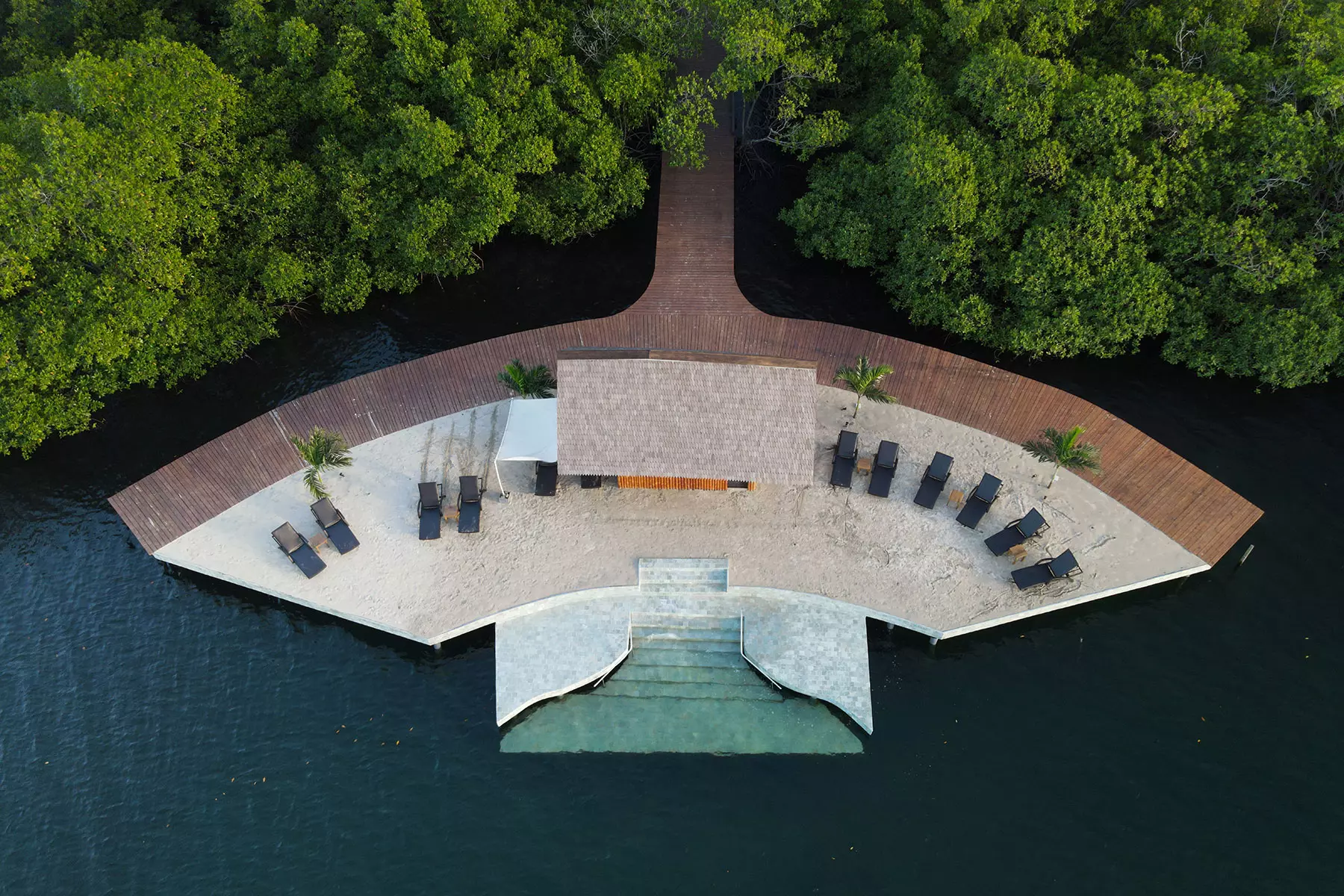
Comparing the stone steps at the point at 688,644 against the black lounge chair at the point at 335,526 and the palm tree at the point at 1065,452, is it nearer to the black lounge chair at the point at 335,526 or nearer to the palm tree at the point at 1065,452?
the black lounge chair at the point at 335,526

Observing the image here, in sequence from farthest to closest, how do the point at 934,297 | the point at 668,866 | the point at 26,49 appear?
the point at 26,49 < the point at 934,297 < the point at 668,866

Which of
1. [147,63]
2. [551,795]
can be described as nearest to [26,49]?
[147,63]

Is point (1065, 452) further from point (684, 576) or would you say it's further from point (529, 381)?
point (529, 381)

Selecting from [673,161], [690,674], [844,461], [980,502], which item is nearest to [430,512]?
[690,674]

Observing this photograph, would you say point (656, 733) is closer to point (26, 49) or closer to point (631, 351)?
point (631, 351)

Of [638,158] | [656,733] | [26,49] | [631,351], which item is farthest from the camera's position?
[638,158]

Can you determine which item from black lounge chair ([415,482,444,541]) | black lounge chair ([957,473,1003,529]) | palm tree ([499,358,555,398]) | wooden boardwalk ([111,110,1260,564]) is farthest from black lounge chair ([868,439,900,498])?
black lounge chair ([415,482,444,541])

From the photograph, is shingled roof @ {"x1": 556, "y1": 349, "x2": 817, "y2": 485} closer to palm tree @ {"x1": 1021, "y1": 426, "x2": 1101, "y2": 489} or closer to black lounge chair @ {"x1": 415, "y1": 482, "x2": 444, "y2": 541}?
black lounge chair @ {"x1": 415, "y1": 482, "x2": 444, "y2": 541}
